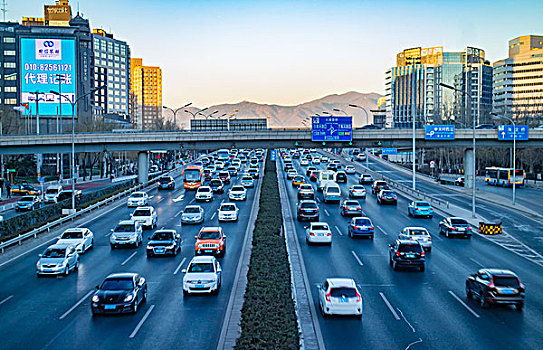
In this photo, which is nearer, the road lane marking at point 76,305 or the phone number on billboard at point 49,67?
the road lane marking at point 76,305

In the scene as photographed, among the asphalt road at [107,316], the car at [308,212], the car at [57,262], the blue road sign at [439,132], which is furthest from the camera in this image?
the blue road sign at [439,132]

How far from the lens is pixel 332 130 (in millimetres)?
65062

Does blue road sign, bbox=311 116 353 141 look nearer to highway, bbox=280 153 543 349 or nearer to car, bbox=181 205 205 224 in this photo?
car, bbox=181 205 205 224

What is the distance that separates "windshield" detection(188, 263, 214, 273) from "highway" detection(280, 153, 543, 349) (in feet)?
14.5

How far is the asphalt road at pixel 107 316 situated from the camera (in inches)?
659

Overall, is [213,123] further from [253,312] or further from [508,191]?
[253,312]

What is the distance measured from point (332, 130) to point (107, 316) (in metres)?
48.6

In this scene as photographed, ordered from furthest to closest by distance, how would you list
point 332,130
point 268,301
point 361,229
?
point 332,130
point 361,229
point 268,301

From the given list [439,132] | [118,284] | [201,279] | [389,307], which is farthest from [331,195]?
[118,284]

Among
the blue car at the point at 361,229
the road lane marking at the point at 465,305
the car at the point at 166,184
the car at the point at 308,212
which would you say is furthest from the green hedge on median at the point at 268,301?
the car at the point at 166,184

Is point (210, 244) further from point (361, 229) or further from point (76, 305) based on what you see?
point (361, 229)

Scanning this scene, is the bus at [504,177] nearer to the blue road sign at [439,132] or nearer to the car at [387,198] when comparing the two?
the blue road sign at [439,132]

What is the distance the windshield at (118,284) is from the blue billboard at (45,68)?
277 feet

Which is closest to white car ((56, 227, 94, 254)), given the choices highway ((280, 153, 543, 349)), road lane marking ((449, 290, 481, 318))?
highway ((280, 153, 543, 349))
